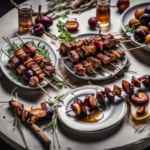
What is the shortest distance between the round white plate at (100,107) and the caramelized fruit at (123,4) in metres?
1.85

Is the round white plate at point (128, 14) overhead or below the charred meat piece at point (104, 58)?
overhead

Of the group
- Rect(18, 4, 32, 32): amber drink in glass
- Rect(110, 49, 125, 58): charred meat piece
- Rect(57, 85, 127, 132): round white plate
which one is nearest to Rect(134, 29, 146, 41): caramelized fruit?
Rect(110, 49, 125, 58): charred meat piece

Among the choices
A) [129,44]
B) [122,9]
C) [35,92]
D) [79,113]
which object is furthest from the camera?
[122,9]

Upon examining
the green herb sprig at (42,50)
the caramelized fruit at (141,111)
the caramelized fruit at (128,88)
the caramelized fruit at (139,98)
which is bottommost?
the caramelized fruit at (141,111)

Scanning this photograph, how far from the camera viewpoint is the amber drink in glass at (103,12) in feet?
10.6

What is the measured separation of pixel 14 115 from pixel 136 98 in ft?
3.76

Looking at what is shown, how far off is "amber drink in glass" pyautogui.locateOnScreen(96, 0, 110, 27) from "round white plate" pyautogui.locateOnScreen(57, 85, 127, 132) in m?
1.40

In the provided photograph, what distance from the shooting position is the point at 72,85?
2.55 metres

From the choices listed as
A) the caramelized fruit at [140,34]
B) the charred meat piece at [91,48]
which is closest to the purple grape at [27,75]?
the charred meat piece at [91,48]

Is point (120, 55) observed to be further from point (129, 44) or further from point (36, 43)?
point (36, 43)

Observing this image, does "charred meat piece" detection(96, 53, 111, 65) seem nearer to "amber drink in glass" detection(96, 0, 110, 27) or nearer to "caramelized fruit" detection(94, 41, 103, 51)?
"caramelized fruit" detection(94, 41, 103, 51)

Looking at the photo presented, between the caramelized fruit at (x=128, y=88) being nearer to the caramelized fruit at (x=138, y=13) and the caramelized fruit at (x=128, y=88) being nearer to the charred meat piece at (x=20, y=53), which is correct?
the charred meat piece at (x=20, y=53)

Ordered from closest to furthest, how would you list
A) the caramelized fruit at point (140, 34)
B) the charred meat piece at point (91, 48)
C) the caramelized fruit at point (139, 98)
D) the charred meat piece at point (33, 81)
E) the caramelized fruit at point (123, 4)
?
the caramelized fruit at point (139, 98) < the charred meat piece at point (33, 81) < the charred meat piece at point (91, 48) < the caramelized fruit at point (140, 34) < the caramelized fruit at point (123, 4)

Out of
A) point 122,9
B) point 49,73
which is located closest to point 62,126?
point 49,73
